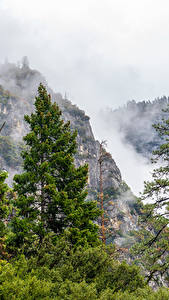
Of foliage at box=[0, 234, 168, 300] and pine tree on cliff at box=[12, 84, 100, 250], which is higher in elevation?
pine tree on cliff at box=[12, 84, 100, 250]

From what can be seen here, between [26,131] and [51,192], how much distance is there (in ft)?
351

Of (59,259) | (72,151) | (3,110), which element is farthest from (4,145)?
(59,259)

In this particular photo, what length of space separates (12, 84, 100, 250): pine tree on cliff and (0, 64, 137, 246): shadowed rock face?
216ft

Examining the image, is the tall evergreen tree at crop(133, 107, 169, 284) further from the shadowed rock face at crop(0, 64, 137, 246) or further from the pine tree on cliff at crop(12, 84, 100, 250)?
the shadowed rock face at crop(0, 64, 137, 246)

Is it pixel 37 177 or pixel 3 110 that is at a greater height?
pixel 3 110

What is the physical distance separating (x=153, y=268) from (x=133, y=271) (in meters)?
6.15

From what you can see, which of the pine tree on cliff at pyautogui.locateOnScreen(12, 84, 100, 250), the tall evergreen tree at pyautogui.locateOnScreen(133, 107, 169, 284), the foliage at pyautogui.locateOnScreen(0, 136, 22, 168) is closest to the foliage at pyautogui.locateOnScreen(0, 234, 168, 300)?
the pine tree on cliff at pyautogui.locateOnScreen(12, 84, 100, 250)

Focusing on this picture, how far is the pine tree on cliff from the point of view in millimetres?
10336

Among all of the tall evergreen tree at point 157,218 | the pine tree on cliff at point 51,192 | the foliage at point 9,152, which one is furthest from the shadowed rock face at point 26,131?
the pine tree on cliff at point 51,192

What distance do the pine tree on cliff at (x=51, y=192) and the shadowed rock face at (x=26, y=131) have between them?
216 ft

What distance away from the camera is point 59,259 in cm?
642

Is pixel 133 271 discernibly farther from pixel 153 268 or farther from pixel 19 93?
pixel 19 93

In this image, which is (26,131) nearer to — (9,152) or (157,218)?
(9,152)

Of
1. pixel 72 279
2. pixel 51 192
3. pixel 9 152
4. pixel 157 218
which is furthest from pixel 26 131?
pixel 72 279
